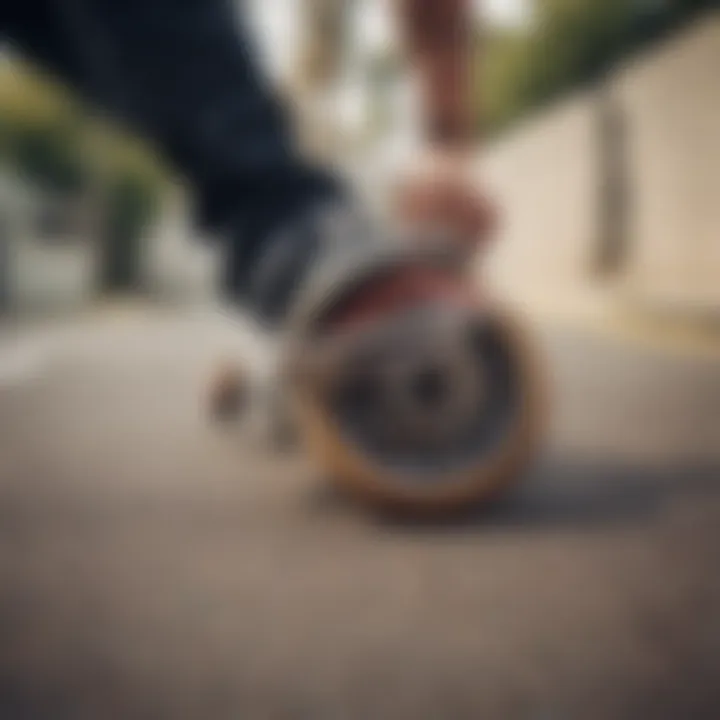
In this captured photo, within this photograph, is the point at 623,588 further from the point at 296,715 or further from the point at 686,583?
the point at 296,715

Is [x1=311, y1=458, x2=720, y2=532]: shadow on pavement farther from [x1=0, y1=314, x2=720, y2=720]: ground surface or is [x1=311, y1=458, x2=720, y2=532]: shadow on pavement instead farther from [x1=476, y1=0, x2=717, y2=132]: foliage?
[x1=476, y1=0, x2=717, y2=132]: foliage

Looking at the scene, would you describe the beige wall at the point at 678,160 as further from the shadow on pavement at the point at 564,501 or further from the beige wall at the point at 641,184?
the shadow on pavement at the point at 564,501

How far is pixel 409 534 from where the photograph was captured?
0.48m

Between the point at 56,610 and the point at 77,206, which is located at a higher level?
the point at 77,206

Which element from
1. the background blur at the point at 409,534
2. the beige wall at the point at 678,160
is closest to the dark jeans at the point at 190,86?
the background blur at the point at 409,534

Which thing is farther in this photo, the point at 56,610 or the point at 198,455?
the point at 198,455

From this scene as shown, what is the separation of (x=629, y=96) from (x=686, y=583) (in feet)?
0.62

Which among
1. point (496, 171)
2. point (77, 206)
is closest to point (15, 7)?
point (77, 206)

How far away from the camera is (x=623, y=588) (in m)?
0.41

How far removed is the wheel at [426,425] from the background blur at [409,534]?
0.03 m

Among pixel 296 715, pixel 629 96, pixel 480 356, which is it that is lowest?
pixel 296 715

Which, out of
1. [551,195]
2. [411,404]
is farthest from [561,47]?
[411,404]

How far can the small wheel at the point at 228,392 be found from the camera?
1.62 feet

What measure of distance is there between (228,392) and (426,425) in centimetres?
10
